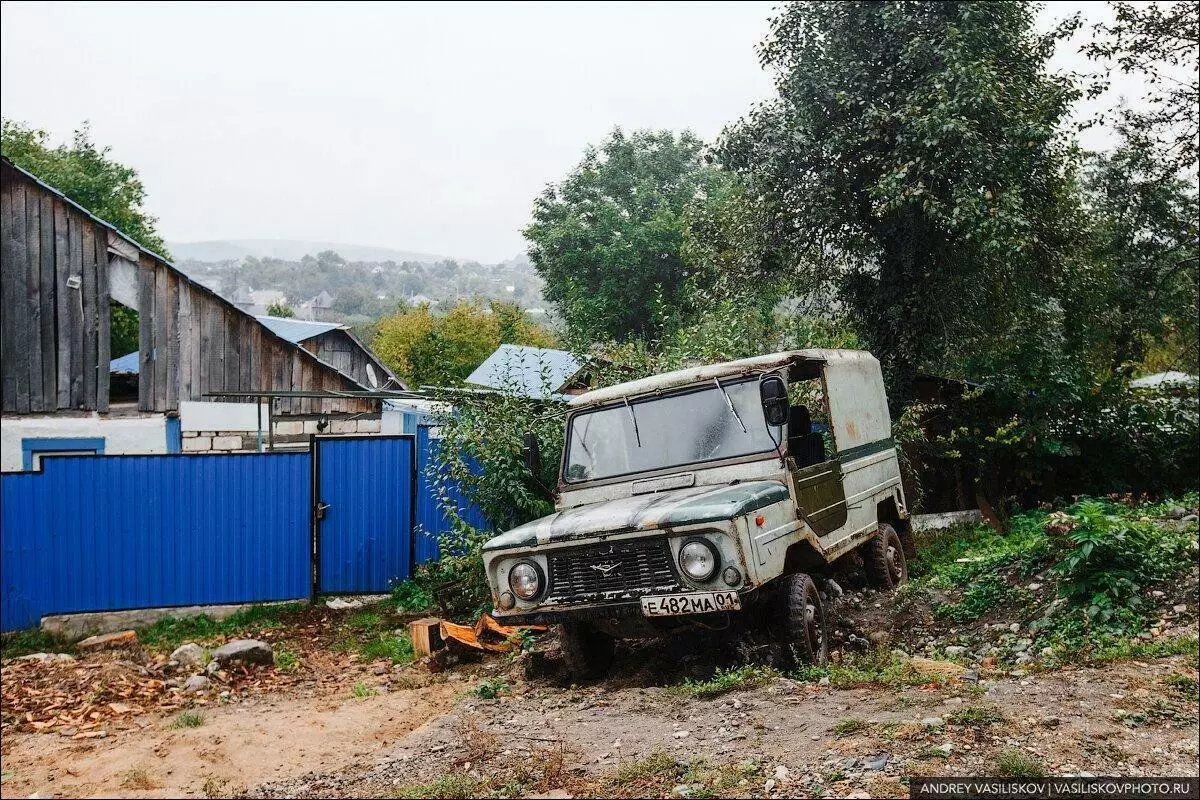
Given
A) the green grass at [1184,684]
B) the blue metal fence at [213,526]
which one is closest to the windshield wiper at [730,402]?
the green grass at [1184,684]

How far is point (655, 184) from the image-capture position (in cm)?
3594

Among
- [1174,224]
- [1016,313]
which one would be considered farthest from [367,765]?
[1174,224]

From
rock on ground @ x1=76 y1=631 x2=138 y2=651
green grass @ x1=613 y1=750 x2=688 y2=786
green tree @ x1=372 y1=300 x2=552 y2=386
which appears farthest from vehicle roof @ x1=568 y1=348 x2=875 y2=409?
green tree @ x1=372 y1=300 x2=552 y2=386

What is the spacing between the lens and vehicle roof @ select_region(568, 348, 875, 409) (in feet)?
22.3

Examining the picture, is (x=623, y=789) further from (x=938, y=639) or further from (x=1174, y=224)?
(x=1174, y=224)

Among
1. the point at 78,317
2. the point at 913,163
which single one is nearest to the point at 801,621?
the point at 913,163

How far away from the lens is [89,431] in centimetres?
1212

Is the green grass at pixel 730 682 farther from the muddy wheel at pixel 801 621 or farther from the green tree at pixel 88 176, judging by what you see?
the green tree at pixel 88 176

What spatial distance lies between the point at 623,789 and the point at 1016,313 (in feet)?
43.1

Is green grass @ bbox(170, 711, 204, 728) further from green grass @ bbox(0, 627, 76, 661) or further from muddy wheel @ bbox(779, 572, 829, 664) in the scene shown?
muddy wheel @ bbox(779, 572, 829, 664)

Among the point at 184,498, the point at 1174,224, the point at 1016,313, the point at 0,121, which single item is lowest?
the point at 184,498

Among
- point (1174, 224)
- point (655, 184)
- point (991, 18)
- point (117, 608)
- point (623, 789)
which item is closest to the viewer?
point (623, 789)

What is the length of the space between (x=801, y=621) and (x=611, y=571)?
1368 mm

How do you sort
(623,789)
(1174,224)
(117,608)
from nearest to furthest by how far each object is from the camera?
(623,789), (117,608), (1174,224)
